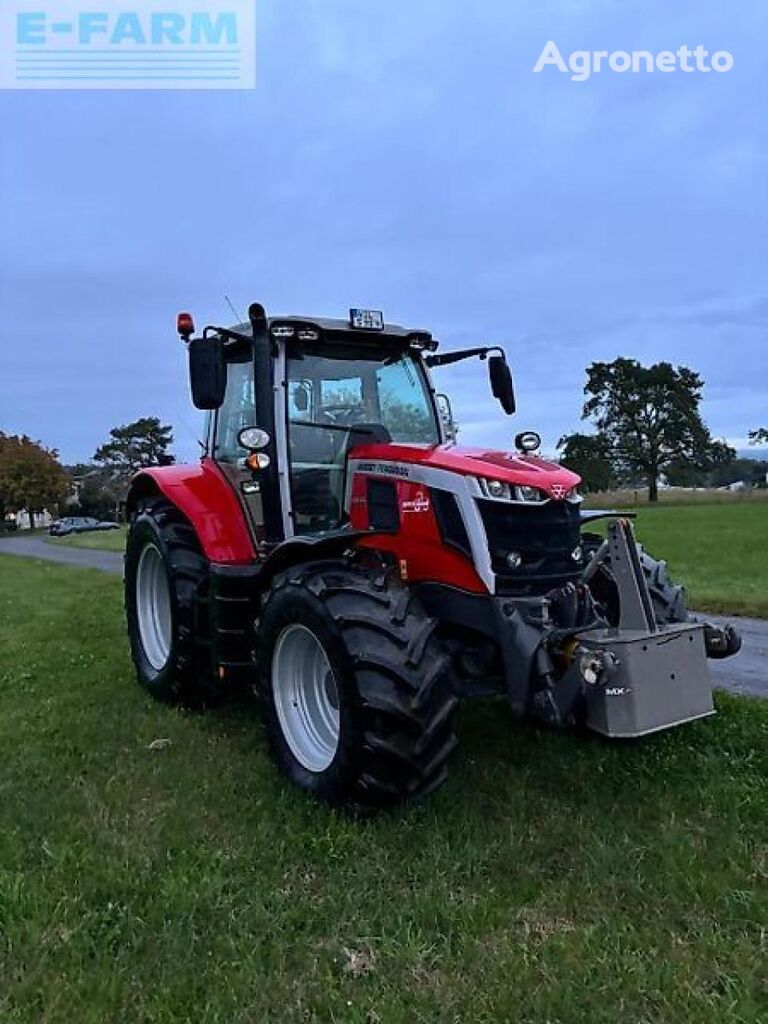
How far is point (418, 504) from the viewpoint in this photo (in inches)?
177

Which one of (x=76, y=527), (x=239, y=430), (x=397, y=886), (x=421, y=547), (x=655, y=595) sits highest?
(x=239, y=430)

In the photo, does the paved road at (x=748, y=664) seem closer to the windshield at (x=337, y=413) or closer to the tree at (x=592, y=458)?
the windshield at (x=337, y=413)

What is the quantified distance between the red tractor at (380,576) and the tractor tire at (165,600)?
0.02 m

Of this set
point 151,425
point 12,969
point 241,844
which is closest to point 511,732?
point 241,844

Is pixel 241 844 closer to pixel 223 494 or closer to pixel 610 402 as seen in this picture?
pixel 223 494

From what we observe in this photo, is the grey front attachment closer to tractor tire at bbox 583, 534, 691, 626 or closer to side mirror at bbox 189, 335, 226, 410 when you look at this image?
tractor tire at bbox 583, 534, 691, 626

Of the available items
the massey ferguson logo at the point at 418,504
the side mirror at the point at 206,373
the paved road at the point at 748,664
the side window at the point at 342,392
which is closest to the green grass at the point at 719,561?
the paved road at the point at 748,664

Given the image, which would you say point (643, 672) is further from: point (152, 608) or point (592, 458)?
point (592, 458)

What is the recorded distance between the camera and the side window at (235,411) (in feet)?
18.3

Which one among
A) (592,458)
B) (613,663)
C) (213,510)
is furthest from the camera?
(592,458)

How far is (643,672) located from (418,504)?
134 centimetres

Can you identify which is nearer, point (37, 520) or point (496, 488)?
point (496, 488)

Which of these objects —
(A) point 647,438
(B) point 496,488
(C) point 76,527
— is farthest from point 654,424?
(B) point 496,488

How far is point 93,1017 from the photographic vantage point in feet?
9.00
